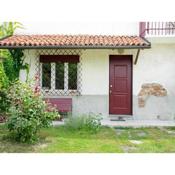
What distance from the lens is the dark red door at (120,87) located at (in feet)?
48.1

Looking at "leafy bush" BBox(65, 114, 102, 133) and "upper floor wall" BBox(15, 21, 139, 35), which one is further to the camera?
"upper floor wall" BBox(15, 21, 139, 35)

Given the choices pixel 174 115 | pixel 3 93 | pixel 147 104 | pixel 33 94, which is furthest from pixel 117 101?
pixel 33 94

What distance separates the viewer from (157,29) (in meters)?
14.2

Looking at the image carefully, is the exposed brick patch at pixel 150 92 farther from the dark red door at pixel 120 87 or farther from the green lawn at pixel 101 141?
Result: the green lawn at pixel 101 141

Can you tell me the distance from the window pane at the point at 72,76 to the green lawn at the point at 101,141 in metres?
3.22

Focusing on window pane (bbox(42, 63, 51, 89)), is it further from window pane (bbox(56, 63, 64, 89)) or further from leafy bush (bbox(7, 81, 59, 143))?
leafy bush (bbox(7, 81, 59, 143))

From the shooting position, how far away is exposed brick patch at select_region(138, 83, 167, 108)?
1443 centimetres

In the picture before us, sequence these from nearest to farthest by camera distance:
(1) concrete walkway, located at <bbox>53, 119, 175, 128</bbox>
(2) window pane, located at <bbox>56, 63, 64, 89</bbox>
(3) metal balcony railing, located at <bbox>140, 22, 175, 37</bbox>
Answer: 1. (1) concrete walkway, located at <bbox>53, 119, 175, 128</bbox>
2. (3) metal balcony railing, located at <bbox>140, 22, 175, 37</bbox>
3. (2) window pane, located at <bbox>56, 63, 64, 89</bbox>

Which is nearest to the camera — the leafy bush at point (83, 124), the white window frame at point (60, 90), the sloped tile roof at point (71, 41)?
→ the leafy bush at point (83, 124)

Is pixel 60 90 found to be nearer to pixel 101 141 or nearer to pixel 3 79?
pixel 3 79

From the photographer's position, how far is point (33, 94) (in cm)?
960

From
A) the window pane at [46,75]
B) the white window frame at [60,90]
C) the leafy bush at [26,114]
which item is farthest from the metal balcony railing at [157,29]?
the leafy bush at [26,114]

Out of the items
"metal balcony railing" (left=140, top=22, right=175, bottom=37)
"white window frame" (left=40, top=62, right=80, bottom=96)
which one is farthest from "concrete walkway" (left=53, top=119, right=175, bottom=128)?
"metal balcony railing" (left=140, top=22, right=175, bottom=37)

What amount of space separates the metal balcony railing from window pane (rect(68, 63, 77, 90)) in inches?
116
